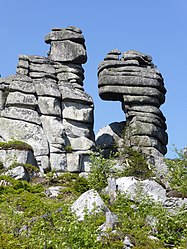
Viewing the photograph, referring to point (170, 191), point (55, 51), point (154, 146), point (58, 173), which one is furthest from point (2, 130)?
point (170, 191)

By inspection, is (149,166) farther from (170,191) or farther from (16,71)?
(16,71)

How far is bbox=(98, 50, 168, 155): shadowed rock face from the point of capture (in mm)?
53219

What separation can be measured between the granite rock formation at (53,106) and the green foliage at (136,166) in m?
4.16

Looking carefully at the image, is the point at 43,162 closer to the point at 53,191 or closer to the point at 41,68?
the point at 53,191

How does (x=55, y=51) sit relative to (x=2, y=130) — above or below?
above

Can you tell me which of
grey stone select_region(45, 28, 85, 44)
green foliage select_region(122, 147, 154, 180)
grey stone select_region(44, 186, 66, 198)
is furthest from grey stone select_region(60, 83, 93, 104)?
grey stone select_region(44, 186, 66, 198)

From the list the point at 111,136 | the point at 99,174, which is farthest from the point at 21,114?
the point at 99,174

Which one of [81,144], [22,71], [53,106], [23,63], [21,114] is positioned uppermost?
[23,63]

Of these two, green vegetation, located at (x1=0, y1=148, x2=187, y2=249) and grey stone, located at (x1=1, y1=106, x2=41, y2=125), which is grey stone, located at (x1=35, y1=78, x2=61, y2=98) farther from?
green vegetation, located at (x1=0, y1=148, x2=187, y2=249)

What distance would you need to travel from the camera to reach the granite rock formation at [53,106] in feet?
160

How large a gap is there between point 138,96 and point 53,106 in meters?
8.99

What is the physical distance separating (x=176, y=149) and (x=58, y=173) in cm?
1213

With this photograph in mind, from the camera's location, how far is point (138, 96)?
54.4m

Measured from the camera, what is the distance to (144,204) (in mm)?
26891
